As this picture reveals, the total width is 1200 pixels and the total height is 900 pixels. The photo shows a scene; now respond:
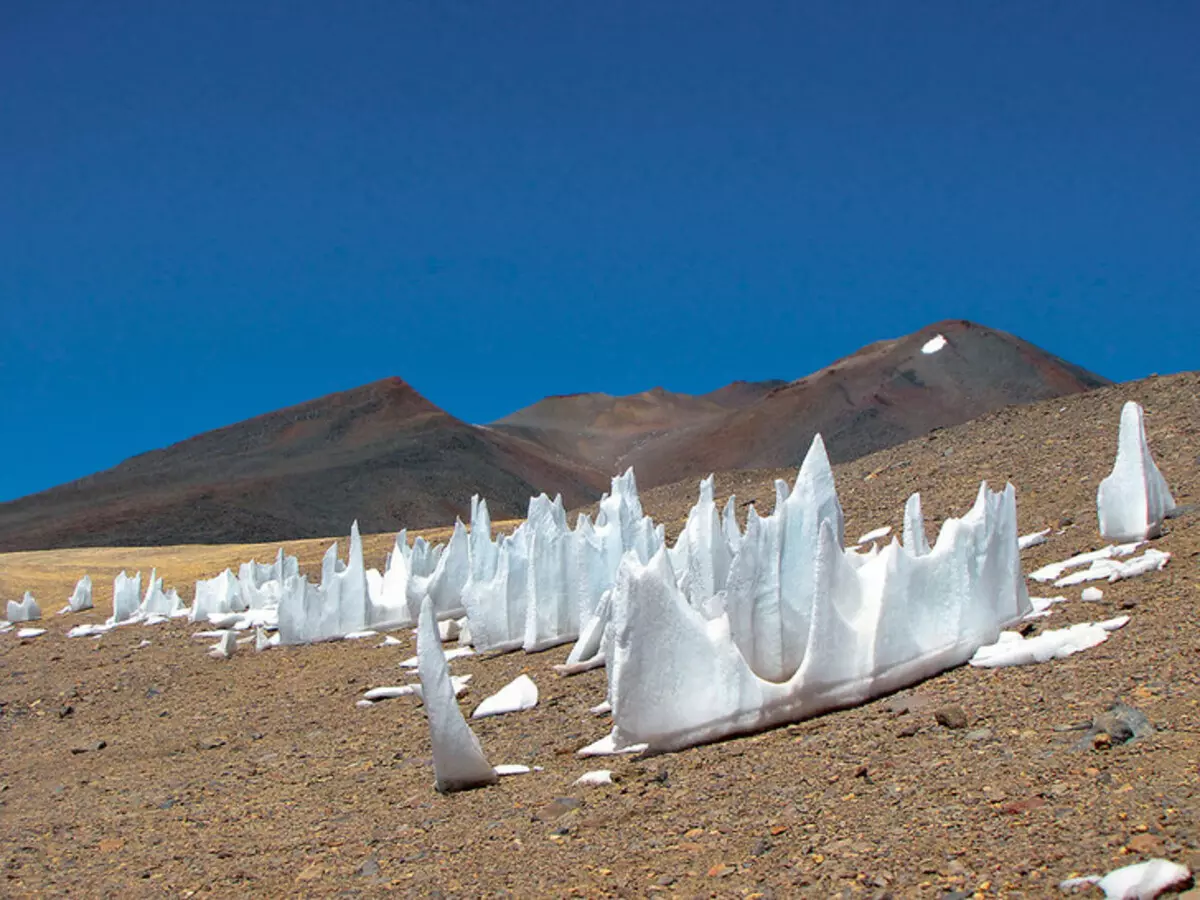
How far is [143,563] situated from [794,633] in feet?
117

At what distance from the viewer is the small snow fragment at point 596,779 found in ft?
21.6

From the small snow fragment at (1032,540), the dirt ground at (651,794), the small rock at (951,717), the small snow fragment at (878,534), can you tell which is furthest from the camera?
the small snow fragment at (878,534)

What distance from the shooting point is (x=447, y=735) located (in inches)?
276

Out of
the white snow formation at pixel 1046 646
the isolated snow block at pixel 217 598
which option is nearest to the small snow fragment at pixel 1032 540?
the white snow formation at pixel 1046 646

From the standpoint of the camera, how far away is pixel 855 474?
21.3 metres

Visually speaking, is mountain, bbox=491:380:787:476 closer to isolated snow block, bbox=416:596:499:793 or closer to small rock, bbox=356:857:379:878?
isolated snow block, bbox=416:596:499:793

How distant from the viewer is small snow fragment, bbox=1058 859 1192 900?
3848 mm

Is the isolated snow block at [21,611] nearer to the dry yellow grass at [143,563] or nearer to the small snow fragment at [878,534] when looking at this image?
the dry yellow grass at [143,563]

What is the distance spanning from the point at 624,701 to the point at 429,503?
74.6 m

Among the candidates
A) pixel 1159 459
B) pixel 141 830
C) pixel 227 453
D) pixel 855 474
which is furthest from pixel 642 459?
pixel 141 830

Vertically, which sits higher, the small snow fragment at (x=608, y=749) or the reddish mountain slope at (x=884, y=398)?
the reddish mountain slope at (x=884, y=398)

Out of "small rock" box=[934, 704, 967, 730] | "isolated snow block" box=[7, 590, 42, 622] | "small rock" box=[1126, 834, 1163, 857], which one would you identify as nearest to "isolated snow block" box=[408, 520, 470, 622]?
"small rock" box=[934, 704, 967, 730]

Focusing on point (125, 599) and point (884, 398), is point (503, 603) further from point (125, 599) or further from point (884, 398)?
point (884, 398)

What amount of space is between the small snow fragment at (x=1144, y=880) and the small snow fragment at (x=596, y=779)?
315 centimetres
